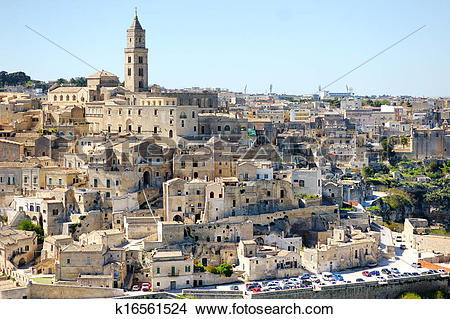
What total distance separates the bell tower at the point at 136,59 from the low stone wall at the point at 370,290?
77.7 feet

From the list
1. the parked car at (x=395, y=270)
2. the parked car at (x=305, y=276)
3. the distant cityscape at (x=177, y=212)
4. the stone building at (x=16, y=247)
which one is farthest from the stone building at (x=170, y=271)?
the parked car at (x=395, y=270)

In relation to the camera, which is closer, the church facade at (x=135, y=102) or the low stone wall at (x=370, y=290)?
the low stone wall at (x=370, y=290)

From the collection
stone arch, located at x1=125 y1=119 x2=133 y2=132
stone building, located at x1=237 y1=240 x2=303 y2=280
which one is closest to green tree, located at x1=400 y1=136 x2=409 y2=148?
stone arch, located at x1=125 y1=119 x2=133 y2=132

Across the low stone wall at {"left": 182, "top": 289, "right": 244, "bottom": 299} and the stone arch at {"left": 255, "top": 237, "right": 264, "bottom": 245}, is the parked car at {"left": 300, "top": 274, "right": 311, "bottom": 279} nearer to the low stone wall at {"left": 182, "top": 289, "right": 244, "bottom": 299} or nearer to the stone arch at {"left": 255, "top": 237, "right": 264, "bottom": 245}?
the stone arch at {"left": 255, "top": 237, "right": 264, "bottom": 245}

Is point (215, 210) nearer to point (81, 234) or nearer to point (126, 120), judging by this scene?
point (81, 234)

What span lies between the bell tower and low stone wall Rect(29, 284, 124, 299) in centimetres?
2224

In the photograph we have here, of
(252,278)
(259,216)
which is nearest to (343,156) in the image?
(259,216)

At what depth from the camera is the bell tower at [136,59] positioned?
4859cm

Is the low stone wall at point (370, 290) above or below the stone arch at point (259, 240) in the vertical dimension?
below

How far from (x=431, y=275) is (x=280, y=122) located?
34042 millimetres

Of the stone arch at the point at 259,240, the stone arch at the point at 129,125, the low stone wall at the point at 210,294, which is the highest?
the stone arch at the point at 129,125

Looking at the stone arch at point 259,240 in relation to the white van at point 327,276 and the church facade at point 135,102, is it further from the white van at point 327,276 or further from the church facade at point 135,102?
the church facade at point 135,102

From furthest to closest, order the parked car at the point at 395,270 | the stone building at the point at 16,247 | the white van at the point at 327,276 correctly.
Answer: the parked car at the point at 395,270 → the stone building at the point at 16,247 → the white van at the point at 327,276

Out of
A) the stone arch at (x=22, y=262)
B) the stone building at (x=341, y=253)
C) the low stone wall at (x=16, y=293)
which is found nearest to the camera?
the low stone wall at (x=16, y=293)
